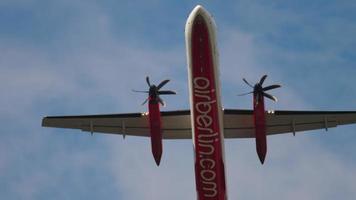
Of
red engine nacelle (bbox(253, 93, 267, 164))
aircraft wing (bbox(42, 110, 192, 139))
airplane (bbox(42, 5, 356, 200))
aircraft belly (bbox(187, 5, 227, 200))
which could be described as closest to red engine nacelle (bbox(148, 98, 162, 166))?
airplane (bbox(42, 5, 356, 200))

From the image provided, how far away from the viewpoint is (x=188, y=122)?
3303 centimetres

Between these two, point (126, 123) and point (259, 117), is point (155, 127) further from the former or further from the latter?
point (259, 117)

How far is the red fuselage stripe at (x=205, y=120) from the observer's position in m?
27.2

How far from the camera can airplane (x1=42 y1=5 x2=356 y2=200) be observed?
27422mm

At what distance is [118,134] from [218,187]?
7334mm

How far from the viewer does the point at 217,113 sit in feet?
93.5

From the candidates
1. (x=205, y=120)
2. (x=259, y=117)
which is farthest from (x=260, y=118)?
(x=205, y=120)

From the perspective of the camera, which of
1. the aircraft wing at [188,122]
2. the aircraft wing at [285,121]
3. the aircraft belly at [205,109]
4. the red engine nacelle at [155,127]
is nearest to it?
the aircraft belly at [205,109]

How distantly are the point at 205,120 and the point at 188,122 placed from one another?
186 inches

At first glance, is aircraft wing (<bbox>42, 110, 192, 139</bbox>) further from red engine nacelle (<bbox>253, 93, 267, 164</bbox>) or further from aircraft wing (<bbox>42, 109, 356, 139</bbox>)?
red engine nacelle (<bbox>253, 93, 267, 164</bbox>)

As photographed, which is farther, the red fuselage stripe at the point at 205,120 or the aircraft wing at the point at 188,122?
the aircraft wing at the point at 188,122

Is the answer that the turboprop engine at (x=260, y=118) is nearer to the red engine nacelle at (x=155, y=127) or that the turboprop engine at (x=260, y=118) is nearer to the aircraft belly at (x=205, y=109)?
the aircraft belly at (x=205, y=109)

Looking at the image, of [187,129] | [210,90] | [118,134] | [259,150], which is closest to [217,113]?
[210,90]

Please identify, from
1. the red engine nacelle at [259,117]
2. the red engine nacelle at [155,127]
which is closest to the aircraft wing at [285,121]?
the red engine nacelle at [259,117]
